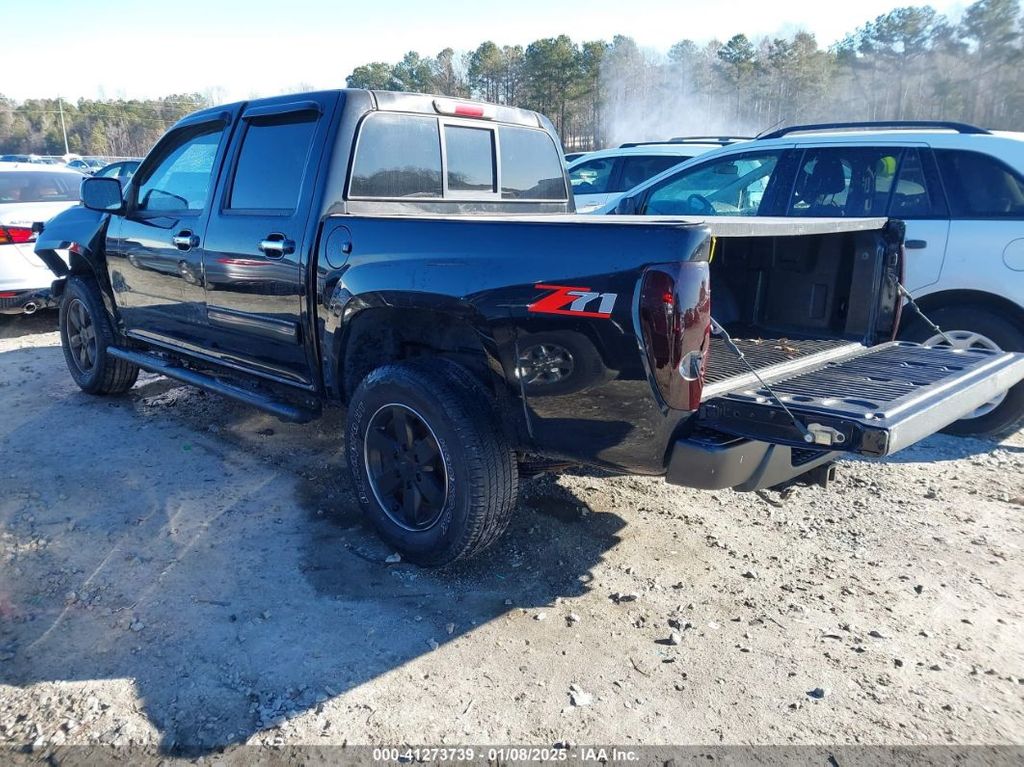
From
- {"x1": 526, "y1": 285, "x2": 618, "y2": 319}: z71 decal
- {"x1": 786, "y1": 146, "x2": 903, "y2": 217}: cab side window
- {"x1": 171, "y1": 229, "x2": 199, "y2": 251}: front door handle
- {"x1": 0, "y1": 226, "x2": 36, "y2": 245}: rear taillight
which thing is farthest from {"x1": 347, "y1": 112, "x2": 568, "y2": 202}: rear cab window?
{"x1": 0, "y1": 226, "x2": 36, "y2": 245}: rear taillight

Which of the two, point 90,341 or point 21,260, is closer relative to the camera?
point 90,341

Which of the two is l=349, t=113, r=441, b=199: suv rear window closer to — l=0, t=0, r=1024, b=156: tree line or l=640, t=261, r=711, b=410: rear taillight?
l=640, t=261, r=711, b=410: rear taillight

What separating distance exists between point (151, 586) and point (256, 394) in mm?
1242

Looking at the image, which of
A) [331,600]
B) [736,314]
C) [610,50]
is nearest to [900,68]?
[610,50]

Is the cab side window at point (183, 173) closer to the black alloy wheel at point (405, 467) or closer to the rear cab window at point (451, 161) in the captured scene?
the rear cab window at point (451, 161)

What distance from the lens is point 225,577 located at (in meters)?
3.23

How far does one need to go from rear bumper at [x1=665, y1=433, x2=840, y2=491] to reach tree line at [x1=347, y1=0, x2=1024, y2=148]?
36.1 m

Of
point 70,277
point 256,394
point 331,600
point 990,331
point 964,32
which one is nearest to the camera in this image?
point 331,600

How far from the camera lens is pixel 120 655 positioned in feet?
8.85

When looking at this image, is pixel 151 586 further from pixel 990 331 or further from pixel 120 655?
pixel 990 331

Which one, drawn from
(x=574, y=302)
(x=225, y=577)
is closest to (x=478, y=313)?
(x=574, y=302)

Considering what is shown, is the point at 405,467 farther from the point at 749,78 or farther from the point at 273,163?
the point at 749,78

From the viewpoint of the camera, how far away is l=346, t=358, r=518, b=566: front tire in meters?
2.98

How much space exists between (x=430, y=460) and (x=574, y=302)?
1.07 m
